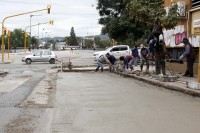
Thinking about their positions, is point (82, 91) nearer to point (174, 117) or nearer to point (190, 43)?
point (174, 117)

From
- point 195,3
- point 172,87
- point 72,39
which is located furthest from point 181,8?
point 72,39

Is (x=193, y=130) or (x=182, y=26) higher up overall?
(x=182, y=26)

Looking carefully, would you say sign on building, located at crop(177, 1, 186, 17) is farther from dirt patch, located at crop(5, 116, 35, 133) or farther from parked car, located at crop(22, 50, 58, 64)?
parked car, located at crop(22, 50, 58, 64)

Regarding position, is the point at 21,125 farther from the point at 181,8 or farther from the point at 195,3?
the point at 181,8

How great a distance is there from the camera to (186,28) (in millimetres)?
23453

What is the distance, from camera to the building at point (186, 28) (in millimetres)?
22109

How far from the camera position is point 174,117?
33.8 feet

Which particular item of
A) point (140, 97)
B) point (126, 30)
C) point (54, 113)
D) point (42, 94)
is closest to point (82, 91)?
point (42, 94)

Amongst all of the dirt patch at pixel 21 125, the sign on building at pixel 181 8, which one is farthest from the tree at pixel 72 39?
the dirt patch at pixel 21 125

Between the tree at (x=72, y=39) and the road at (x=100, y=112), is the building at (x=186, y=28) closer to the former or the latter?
the road at (x=100, y=112)

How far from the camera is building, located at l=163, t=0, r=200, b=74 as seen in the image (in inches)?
870

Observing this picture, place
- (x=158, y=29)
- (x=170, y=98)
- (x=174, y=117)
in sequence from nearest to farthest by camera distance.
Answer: (x=174, y=117), (x=170, y=98), (x=158, y=29)

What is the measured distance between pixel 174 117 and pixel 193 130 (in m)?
1.53

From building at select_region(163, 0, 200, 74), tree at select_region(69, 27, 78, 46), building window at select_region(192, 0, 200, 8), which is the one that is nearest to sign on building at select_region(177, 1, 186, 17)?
building at select_region(163, 0, 200, 74)
